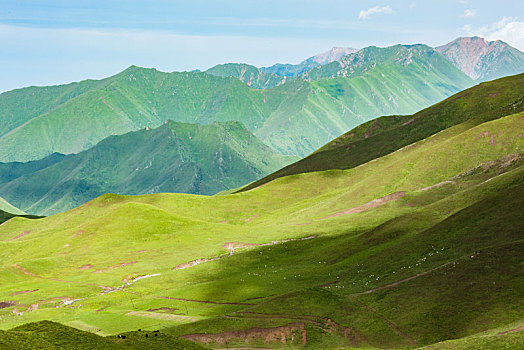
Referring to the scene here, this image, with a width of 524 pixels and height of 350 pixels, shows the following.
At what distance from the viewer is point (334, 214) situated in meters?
159

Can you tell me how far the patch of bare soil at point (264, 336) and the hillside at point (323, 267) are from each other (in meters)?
0.14

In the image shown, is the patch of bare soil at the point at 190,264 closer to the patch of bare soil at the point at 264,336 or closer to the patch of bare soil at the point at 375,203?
the patch of bare soil at the point at 375,203

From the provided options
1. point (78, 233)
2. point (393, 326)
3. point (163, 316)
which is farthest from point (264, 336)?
point (78, 233)

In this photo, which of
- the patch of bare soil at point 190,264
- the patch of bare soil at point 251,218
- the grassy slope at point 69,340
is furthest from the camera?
the patch of bare soil at point 251,218

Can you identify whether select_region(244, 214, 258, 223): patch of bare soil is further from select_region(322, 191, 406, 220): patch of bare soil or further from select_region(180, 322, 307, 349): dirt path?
select_region(180, 322, 307, 349): dirt path

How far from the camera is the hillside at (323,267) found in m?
63.4

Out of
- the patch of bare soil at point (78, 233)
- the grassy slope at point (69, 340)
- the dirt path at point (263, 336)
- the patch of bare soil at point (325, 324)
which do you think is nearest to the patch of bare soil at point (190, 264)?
the patch of bare soil at point (78, 233)

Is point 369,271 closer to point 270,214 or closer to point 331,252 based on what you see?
point 331,252

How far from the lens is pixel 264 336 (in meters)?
64.1

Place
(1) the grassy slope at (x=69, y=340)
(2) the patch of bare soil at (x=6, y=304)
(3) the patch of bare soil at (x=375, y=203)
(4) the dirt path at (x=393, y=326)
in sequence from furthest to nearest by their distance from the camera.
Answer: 1. (3) the patch of bare soil at (x=375, y=203)
2. (2) the patch of bare soil at (x=6, y=304)
3. (4) the dirt path at (x=393, y=326)
4. (1) the grassy slope at (x=69, y=340)

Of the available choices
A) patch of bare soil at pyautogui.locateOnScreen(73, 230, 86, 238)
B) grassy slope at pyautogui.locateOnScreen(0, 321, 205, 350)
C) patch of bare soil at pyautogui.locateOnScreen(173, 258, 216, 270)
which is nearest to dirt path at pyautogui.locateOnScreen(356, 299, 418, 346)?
grassy slope at pyautogui.locateOnScreen(0, 321, 205, 350)

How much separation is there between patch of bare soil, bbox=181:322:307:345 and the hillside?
0.46 feet

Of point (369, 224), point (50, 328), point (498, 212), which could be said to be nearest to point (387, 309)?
point (498, 212)

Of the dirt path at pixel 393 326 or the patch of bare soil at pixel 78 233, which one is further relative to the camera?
the patch of bare soil at pixel 78 233
